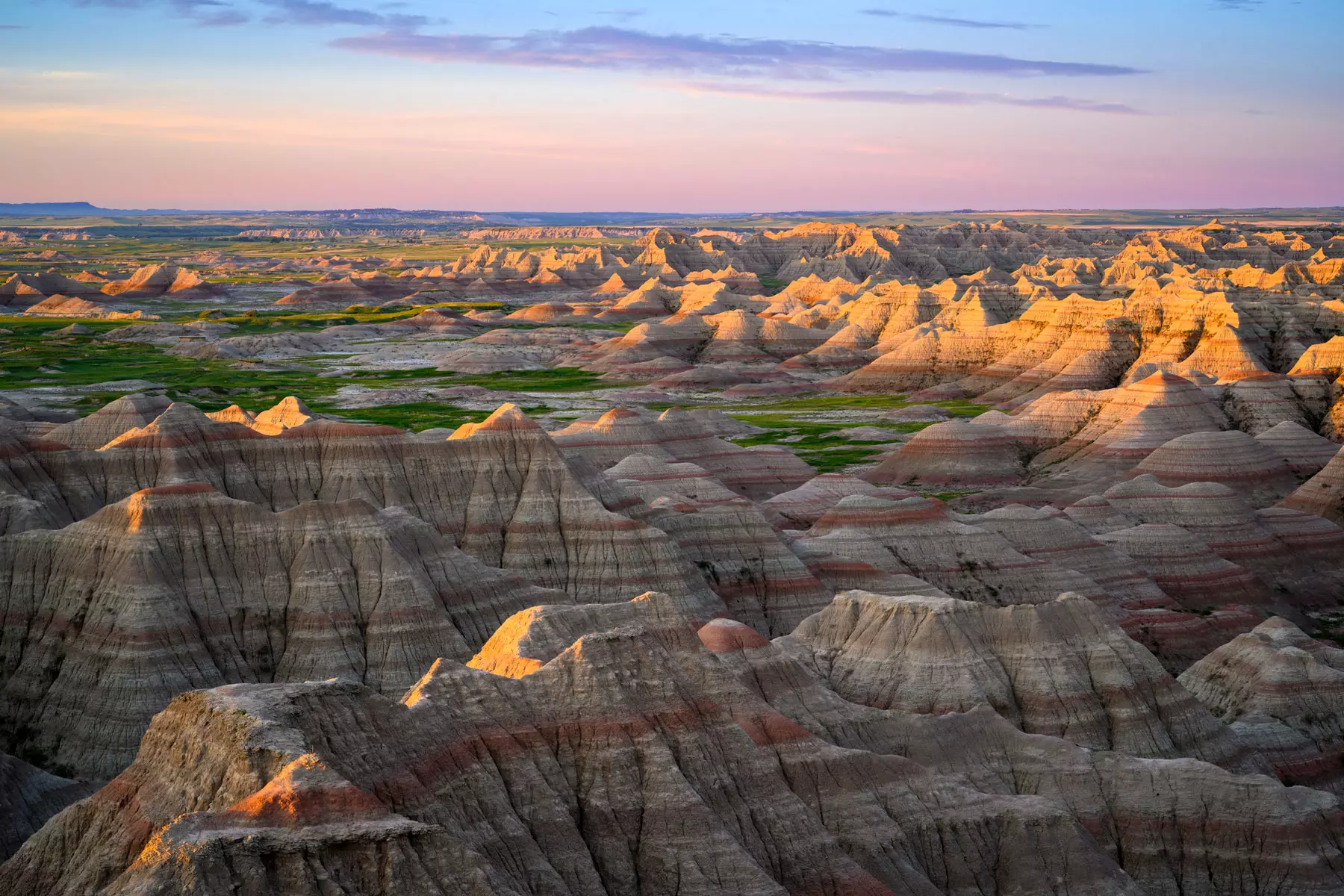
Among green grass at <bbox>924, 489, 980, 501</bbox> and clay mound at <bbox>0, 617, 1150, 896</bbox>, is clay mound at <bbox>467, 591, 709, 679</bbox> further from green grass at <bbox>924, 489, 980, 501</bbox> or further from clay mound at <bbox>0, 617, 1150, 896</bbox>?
green grass at <bbox>924, 489, 980, 501</bbox>

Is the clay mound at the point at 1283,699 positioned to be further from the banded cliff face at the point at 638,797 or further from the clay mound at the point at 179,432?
the clay mound at the point at 179,432

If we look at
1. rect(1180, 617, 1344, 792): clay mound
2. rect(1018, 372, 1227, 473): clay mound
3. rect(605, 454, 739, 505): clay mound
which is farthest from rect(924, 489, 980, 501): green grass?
rect(1180, 617, 1344, 792): clay mound

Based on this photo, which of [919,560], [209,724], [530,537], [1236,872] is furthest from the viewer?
[919,560]

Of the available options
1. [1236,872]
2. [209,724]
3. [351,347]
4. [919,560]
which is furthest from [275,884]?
[351,347]

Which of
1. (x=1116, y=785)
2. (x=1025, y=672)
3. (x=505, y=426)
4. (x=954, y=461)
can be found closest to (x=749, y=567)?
(x=505, y=426)

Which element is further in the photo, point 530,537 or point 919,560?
point 919,560

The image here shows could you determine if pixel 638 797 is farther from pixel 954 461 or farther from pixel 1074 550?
pixel 954 461

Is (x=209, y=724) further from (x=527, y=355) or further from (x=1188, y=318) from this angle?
(x=527, y=355)
